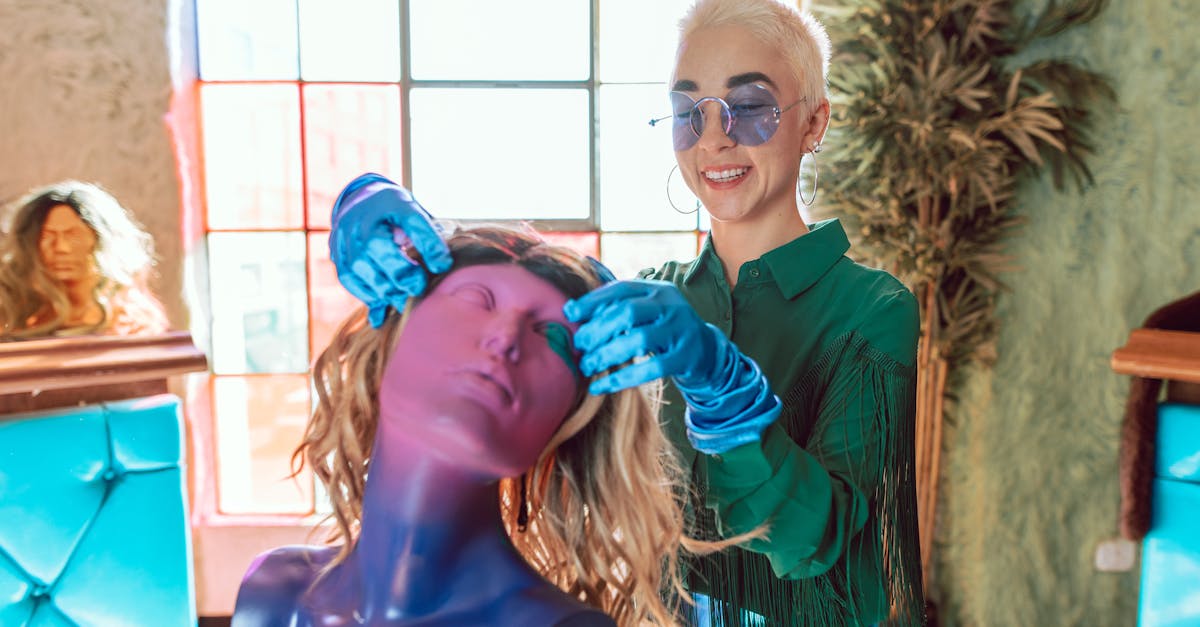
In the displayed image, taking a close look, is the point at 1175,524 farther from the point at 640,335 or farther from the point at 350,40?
the point at 350,40

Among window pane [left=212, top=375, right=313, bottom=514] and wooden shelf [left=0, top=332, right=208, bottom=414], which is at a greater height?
wooden shelf [left=0, top=332, right=208, bottom=414]

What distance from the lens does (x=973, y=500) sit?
107 inches

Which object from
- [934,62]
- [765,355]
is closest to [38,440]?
[765,355]

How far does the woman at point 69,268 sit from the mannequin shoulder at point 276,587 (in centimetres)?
135

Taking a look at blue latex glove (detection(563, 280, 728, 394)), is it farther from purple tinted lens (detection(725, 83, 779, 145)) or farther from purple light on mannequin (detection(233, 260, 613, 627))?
purple tinted lens (detection(725, 83, 779, 145))

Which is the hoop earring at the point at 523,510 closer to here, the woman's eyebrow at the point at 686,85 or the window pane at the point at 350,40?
the woman's eyebrow at the point at 686,85

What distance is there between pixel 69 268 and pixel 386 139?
4.04 ft

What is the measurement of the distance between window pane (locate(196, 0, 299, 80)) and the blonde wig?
229cm

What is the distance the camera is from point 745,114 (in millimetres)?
1081

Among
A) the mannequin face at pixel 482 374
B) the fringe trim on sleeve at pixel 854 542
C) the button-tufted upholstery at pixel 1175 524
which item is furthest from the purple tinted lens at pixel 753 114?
the button-tufted upholstery at pixel 1175 524

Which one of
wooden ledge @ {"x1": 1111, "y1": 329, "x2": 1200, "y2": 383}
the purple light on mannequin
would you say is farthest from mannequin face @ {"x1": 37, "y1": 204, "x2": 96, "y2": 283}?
wooden ledge @ {"x1": 1111, "y1": 329, "x2": 1200, "y2": 383}

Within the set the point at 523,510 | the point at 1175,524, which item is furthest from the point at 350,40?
the point at 1175,524

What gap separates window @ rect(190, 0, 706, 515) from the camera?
3.01m

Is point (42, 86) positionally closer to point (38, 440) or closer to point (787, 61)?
point (38, 440)
